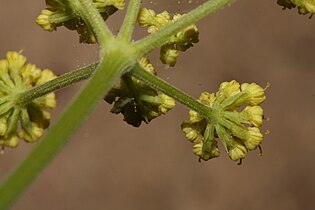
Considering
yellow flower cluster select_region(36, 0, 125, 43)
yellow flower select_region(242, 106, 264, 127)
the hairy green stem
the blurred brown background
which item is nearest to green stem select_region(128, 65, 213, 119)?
the hairy green stem

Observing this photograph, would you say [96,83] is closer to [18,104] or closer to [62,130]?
[62,130]

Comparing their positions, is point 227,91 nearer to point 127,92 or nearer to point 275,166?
point 127,92

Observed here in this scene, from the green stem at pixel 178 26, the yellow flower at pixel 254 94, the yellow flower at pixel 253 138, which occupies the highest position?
the green stem at pixel 178 26

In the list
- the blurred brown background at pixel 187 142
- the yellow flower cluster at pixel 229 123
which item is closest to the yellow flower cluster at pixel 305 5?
the yellow flower cluster at pixel 229 123

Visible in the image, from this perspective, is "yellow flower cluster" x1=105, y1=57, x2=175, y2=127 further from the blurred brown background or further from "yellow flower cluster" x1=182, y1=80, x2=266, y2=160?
the blurred brown background

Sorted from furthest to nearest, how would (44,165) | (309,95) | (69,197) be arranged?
1. (309,95)
2. (69,197)
3. (44,165)

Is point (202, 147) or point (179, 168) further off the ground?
point (202, 147)

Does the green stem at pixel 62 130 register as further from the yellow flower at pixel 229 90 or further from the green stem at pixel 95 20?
the yellow flower at pixel 229 90

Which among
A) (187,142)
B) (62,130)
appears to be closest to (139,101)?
(62,130)

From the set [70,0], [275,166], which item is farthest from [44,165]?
[275,166]
